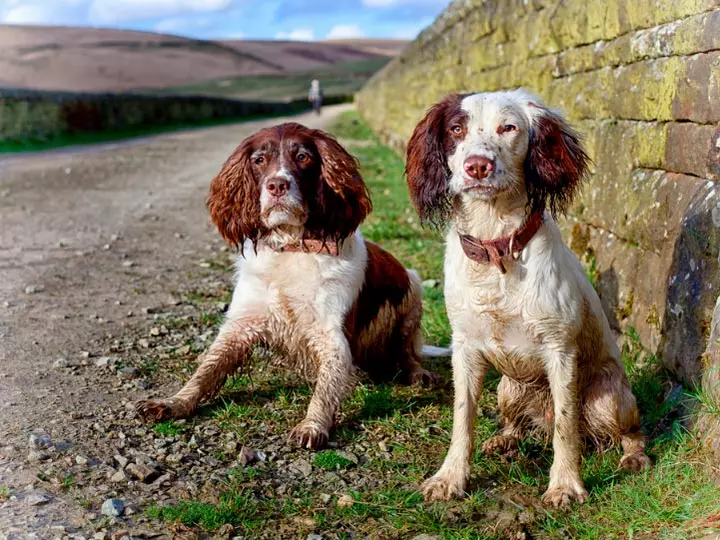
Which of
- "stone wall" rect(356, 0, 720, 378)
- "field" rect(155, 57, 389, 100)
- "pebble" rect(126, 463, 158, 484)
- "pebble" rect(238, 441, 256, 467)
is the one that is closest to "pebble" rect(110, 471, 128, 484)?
"pebble" rect(126, 463, 158, 484)

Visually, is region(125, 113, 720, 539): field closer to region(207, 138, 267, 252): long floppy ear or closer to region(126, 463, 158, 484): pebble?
region(126, 463, 158, 484): pebble

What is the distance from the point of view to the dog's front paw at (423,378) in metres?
4.78

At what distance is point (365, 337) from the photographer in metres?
4.68

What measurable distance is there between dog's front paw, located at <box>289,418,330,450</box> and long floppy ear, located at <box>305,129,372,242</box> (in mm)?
987

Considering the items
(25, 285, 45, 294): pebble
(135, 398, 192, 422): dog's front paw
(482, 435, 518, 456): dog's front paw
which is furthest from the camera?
(25, 285, 45, 294): pebble

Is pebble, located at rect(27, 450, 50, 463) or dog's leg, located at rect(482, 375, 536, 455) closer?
pebble, located at rect(27, 450, 50, 463)

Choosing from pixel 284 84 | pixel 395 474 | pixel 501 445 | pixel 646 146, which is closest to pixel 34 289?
pixel 395 474

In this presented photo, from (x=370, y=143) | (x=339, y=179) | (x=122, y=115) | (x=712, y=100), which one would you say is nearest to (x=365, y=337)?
(x=339, y=179)

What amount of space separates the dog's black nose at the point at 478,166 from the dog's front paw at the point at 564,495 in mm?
1301

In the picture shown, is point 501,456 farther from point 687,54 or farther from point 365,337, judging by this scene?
point 687,54

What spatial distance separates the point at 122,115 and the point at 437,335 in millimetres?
16975

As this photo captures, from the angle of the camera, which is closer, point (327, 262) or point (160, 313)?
point (327, 262)

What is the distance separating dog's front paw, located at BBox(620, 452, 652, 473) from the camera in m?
3.48

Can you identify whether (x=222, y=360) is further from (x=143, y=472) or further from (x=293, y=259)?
(x=143, y=472)
